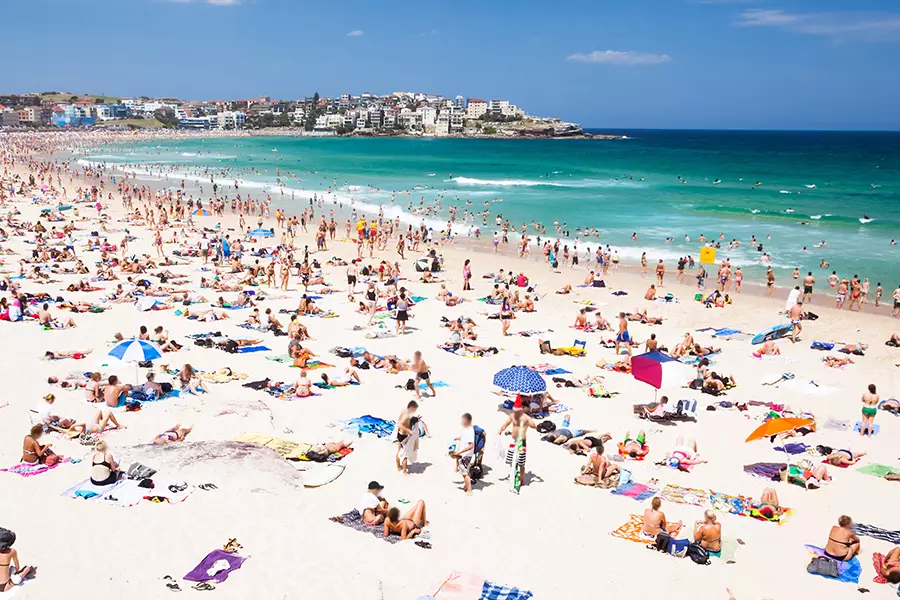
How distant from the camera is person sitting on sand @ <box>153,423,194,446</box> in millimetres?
9426

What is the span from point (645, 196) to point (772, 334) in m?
34.9

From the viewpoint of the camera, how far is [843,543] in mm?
7168

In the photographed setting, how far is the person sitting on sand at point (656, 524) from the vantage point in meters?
7.63

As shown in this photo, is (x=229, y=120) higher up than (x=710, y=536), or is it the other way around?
(x=229, y=120)

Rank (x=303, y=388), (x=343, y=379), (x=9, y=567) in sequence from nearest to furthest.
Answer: (x=9, y=567) < (x=303, y=388) < (x=343, y=379)

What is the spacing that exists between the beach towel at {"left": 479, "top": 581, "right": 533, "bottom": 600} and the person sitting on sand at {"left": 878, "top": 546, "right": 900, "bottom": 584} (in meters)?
3.57

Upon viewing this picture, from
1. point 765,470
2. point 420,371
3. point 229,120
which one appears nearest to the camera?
point 765,470

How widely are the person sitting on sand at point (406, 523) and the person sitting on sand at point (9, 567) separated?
11.1 feet

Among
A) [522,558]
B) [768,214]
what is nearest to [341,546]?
[522,558]

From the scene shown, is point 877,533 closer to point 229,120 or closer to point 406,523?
point 406,523

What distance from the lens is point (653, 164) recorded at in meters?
85.1

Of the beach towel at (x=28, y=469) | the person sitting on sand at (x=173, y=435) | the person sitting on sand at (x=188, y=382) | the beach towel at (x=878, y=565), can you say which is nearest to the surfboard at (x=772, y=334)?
the beach towel at (x=878, y=565)

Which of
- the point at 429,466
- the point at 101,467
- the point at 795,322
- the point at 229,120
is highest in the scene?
the point at 229,120

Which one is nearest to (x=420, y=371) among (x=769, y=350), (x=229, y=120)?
(x=769, y=350)
